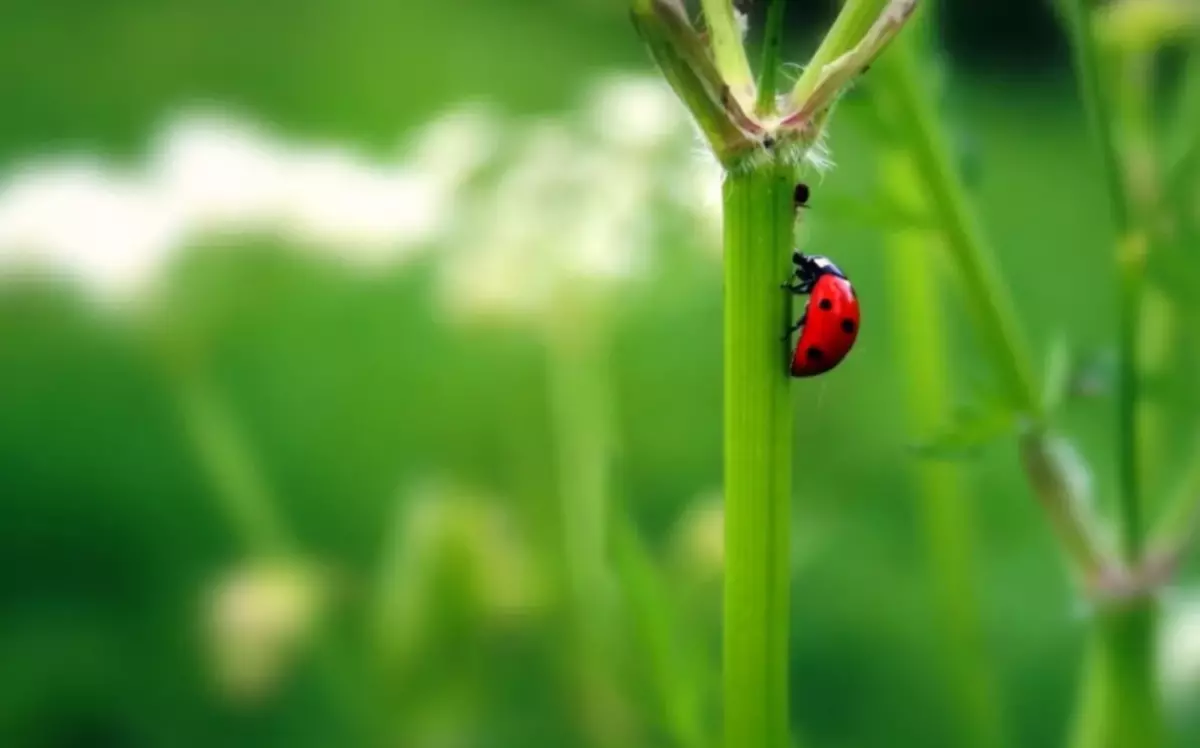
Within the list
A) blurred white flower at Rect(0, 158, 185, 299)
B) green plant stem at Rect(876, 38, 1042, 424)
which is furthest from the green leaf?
blurred white flower at Rect(0, 158, 185, 299)

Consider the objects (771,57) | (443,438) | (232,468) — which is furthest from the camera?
(443,438)

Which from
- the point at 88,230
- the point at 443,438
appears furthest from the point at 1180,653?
the point at 443,438

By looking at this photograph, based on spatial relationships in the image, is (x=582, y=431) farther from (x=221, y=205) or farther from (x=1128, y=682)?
(x=1128, y=682)

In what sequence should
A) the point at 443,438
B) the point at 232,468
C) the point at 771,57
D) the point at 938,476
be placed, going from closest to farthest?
the point at 771,57, the point at 938,476, the point at 232,468, the point at 443,438

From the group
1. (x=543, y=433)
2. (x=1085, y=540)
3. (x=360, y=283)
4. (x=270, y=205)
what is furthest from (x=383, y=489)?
(x=1085, y=540)

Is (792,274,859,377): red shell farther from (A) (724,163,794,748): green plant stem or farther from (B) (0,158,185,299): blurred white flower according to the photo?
(B) (0,158,185,299): blurred white flower

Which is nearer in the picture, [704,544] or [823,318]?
[823,318]
